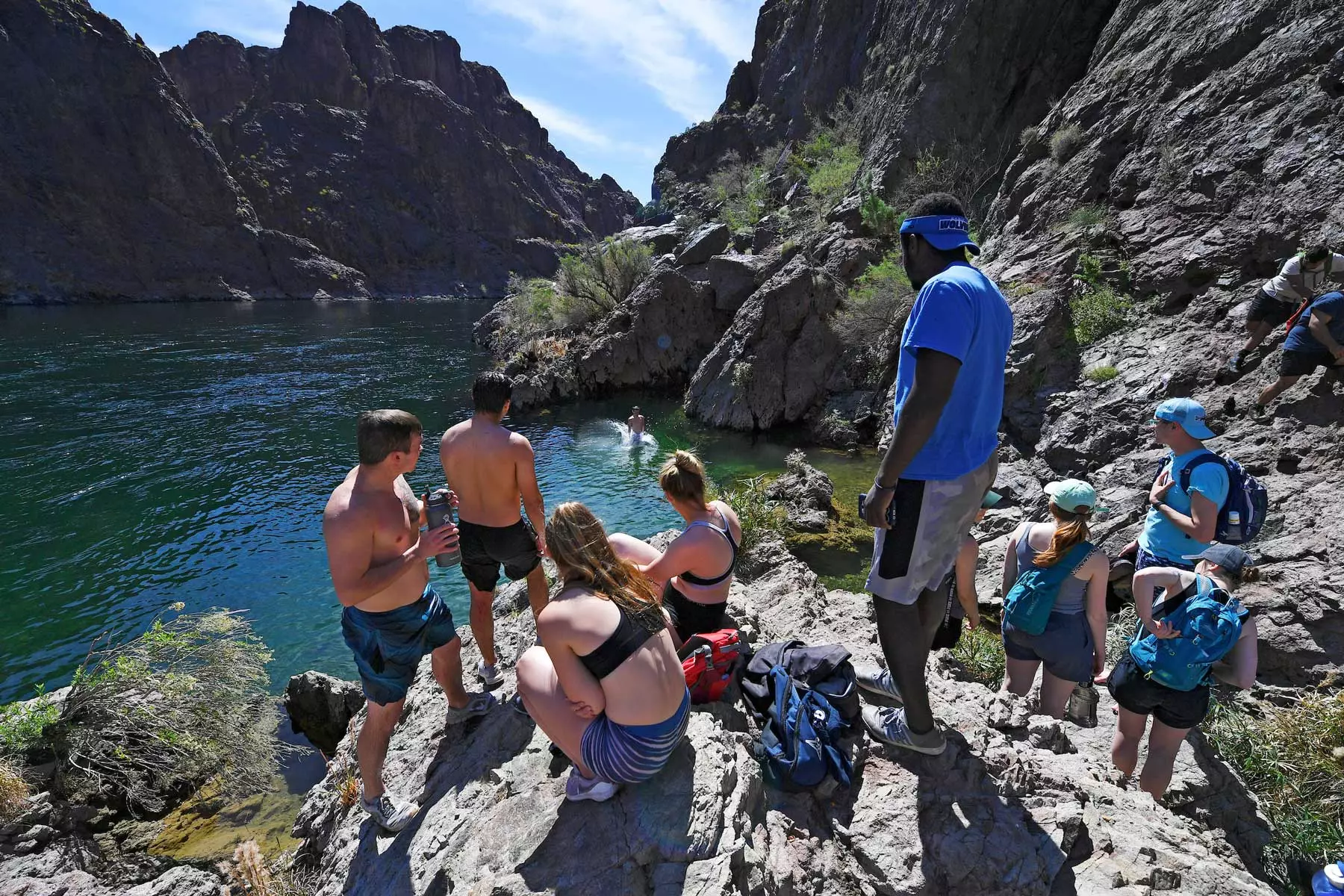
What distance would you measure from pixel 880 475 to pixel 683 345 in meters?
19.6

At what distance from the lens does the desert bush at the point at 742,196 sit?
28062mm

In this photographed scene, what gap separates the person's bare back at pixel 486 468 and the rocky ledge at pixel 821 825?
1285 millimetres

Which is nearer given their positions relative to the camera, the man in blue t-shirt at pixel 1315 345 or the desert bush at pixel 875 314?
the man in blue t-shirt at pixel 1315 345

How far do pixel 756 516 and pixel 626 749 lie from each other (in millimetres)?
6091

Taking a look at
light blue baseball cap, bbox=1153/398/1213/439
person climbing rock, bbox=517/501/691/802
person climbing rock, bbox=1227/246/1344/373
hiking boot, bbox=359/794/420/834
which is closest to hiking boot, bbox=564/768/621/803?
person climbing rock, bbox=517/501/691/802

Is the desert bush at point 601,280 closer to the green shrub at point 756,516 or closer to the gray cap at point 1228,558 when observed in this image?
the green shrub at point 756,516

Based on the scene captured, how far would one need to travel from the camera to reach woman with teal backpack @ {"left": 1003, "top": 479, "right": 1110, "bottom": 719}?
140 inches

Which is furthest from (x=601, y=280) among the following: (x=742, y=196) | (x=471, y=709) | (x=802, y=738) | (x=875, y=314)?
(x=802, y=738)

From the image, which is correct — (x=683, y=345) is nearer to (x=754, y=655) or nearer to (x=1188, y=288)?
(x=1188, y=288)

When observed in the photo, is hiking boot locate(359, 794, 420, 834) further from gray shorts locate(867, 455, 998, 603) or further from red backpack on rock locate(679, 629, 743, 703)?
gray shorts locate(867, 455, 998, 603)

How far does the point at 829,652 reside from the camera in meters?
3.27

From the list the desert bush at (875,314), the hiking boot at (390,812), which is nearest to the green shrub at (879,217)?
the desert bush at (875,314)

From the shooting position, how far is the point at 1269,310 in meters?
6.44

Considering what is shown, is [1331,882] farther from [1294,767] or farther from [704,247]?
[704,247]
